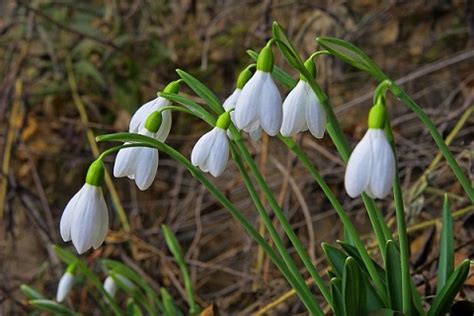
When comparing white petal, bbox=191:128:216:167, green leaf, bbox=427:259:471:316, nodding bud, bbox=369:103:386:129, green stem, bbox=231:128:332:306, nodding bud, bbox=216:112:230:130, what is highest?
nodding bud, bbox=216:112:230:130

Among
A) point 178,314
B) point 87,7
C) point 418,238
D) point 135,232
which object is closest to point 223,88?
point 87,7

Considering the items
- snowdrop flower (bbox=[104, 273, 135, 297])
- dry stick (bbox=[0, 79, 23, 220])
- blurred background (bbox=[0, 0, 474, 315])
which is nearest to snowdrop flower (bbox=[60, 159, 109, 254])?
snowdrop flower (bbox=[104, 273, 135, 297])

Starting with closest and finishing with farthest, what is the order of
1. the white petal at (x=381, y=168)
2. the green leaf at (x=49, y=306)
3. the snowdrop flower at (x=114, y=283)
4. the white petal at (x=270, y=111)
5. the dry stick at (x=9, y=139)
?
the white petal at (x=381, y=168) → the white petal at (x=270, y=111) → the green leaf at (x=49, y=306) → the snowdrop flower at (x=114, y=283) → the dry stick at (x=9, y=139)

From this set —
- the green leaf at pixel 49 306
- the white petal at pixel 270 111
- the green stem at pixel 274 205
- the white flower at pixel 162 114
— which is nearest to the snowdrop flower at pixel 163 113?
the white flower at pixel 162 114

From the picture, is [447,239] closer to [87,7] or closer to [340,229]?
[340,229]

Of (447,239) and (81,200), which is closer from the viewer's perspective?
(81,200)

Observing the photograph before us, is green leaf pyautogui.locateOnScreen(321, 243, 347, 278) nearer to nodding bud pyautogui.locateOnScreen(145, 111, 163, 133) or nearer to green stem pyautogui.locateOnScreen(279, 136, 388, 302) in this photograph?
green stem pyautogui.locateOnScreen(279, 136, 388, 302)

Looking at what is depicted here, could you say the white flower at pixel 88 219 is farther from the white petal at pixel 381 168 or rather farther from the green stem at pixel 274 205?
the white petal at pixel 381 168
